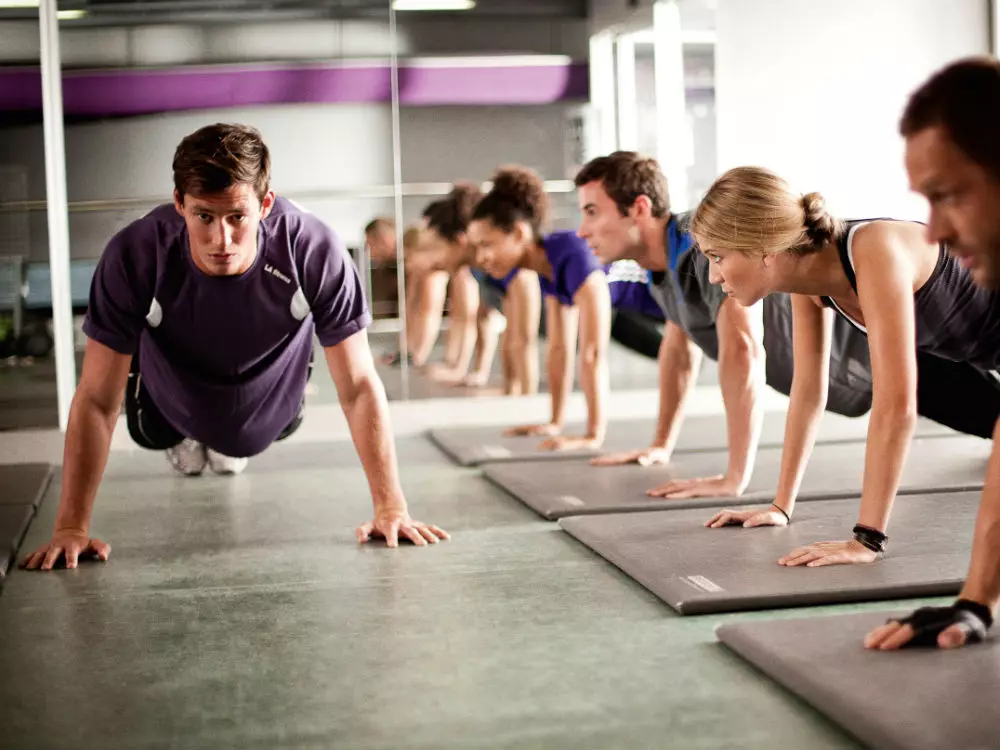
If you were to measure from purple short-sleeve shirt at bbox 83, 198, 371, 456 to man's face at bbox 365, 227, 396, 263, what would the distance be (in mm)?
2180

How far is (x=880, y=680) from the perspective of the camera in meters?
1.73

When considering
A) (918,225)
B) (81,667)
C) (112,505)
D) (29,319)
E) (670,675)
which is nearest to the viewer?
(670,675)

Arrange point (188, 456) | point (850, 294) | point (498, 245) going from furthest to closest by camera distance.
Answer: point (498, 245) < point (188, 456) < point (850, 294)

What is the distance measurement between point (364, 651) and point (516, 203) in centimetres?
258

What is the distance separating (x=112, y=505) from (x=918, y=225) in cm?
237

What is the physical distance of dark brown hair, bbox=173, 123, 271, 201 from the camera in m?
2.55

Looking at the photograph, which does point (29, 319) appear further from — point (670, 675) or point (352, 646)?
point (670, 675)

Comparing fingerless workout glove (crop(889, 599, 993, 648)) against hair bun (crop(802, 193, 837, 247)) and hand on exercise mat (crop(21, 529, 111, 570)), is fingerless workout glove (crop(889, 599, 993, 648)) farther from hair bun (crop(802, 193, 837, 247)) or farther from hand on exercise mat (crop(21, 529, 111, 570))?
hand on exercise mat (crop(21, 529, 111, 570))

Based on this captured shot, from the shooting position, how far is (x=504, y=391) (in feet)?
18.7

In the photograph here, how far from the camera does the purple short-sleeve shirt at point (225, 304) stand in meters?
2.79

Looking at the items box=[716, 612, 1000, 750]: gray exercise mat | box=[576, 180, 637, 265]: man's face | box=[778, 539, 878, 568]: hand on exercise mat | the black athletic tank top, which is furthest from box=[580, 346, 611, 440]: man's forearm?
box=[716, 612, 1000, 750]: gray exercise mat

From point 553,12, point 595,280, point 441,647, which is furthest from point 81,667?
point 553,12

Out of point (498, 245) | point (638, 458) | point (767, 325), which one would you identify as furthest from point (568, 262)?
point (767, 325)

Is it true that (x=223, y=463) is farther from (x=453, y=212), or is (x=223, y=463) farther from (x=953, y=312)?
(x=953, y=312)
